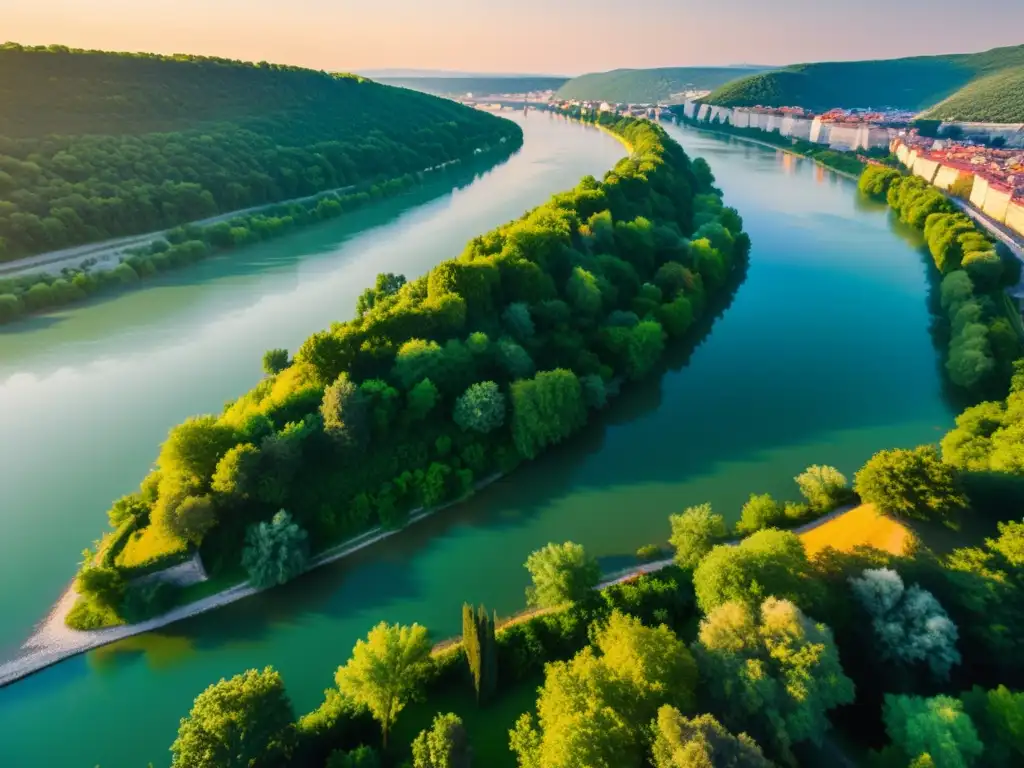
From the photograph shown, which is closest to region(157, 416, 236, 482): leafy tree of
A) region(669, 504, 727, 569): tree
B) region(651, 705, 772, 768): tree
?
region(669, 504, 727, 569): tree

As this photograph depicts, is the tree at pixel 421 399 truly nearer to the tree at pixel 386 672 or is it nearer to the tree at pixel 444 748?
the tree at pixel 386 672

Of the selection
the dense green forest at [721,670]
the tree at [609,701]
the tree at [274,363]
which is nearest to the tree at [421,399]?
the dense green forest at [721,670]

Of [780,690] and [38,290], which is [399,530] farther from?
[38,290]

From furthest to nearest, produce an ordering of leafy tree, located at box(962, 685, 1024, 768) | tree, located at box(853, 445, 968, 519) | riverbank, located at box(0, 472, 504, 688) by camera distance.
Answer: tree, located at box(853, 445, 968, 519)
riverbank, located at box(0, 472, 504, 688)
leafy tree, located at box(962, 685, 1024, 768)

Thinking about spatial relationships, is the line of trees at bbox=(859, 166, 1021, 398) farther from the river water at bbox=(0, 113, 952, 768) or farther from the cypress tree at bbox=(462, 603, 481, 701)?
the cypress tree at bbox=(462, 603, 481, 701)

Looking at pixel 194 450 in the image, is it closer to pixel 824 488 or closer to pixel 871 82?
pixel 824 488

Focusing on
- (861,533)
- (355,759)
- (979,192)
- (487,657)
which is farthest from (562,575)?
(979,192)
